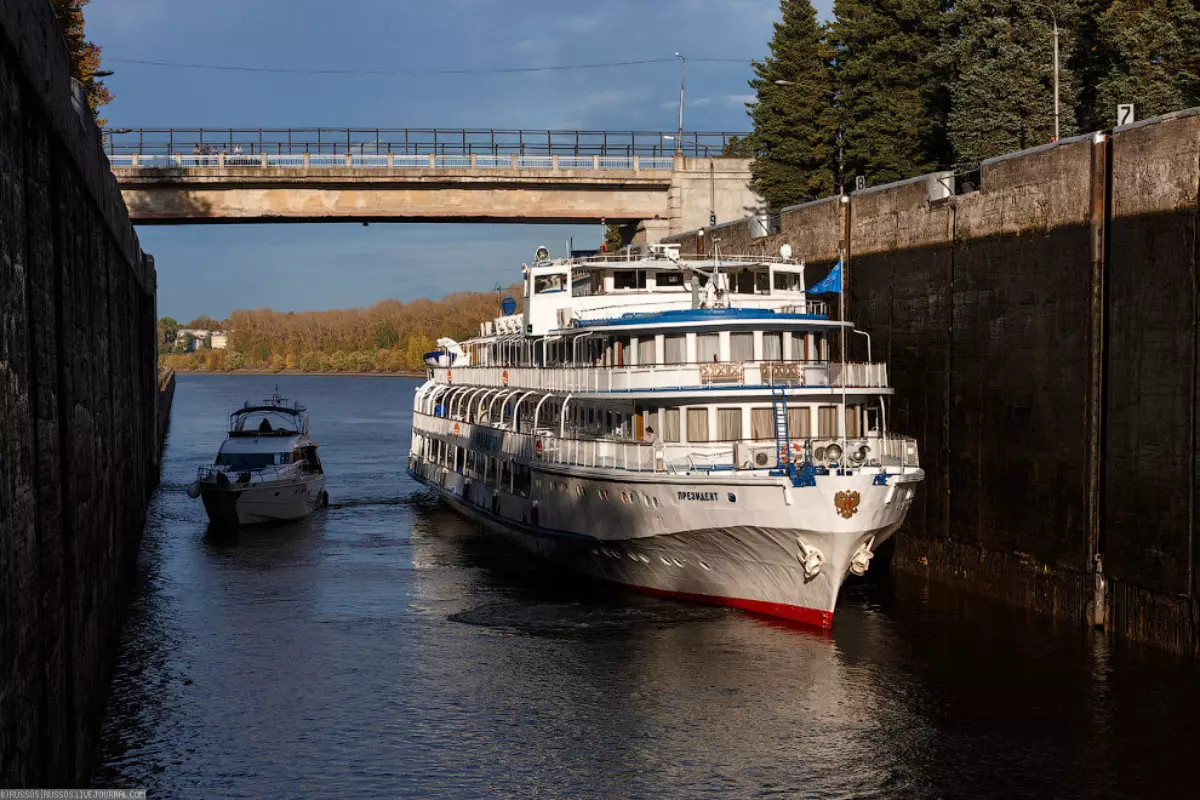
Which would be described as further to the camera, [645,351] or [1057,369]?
[645,351]

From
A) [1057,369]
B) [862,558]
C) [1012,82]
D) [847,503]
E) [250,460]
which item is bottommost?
[862,558]

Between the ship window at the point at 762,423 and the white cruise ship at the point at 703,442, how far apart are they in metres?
0.04

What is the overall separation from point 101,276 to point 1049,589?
22986 millimetres

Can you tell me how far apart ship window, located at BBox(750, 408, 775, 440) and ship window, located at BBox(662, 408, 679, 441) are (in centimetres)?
198

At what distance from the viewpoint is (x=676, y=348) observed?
114ft

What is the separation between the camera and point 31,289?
14.3m

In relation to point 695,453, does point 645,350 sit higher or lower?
higher

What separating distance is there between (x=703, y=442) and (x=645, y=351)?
363 centimetres

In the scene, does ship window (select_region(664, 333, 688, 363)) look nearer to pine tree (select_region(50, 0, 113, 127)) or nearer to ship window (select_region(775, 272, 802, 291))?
ship window (select_region(775, 272, 802, 291))

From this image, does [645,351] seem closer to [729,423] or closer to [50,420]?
[729,423]

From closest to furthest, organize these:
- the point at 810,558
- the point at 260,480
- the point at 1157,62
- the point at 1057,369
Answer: the point at 810,558 < the point at 1057,369 < the point at 1157,62 < the point at 260,480

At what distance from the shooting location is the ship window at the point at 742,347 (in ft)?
114

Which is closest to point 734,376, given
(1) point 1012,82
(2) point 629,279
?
(2) point 629,279

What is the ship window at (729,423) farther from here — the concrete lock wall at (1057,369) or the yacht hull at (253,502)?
the yacht hull at (253,502)
